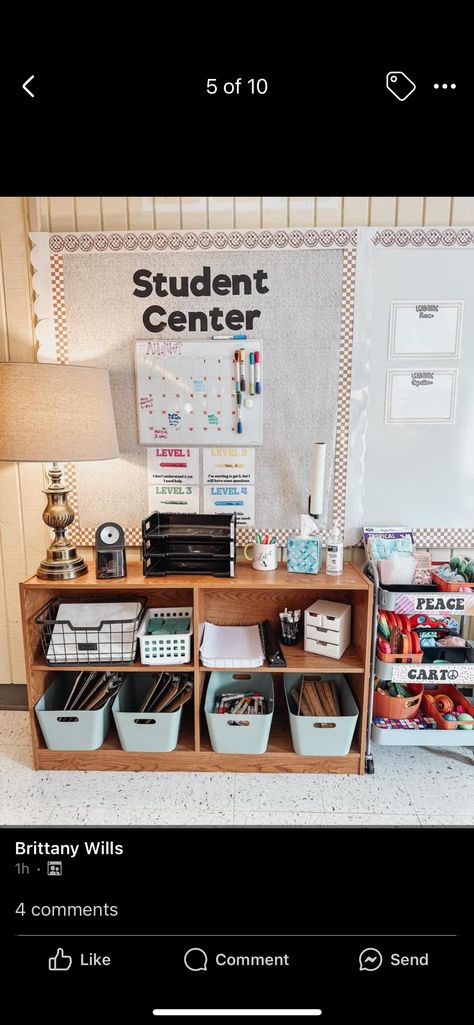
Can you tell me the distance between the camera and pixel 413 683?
1.83 m

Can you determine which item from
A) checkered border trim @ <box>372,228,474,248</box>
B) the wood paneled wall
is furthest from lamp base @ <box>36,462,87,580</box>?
checkered border trim @ <box>372,228,474,248</box>

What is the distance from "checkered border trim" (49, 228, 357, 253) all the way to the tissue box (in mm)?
1045

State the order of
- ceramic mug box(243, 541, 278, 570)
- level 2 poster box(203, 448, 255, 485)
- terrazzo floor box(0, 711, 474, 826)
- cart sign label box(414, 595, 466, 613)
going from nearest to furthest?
terrazzo floor box(0, 711, 474, 826) → cart sign label box(414, 595, 466, 613) → ceramic mug box(243, 541, 278, 570) → level 2 poster box(203, 448, 255, 485)

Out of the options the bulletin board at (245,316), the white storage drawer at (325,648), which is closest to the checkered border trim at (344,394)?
the bulletin board at (245,316)

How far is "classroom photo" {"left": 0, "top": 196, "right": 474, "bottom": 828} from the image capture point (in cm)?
172

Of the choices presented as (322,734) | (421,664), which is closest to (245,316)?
(421,664)

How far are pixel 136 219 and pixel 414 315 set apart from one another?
42.1 inches

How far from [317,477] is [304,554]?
29cm

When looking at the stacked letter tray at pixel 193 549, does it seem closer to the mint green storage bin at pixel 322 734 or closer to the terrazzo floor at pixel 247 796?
the mint green storage bin at pixel 322 734

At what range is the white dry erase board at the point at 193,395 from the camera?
1.90 metres

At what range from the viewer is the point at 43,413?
1.62 m

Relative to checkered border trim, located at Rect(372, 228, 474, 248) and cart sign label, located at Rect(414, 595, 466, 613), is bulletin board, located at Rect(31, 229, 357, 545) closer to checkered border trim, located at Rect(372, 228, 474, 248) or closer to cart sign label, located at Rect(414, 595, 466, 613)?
checkered border trim, located at Rect(372, 228, 474, 248)

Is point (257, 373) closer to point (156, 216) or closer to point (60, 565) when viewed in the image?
point (156, 216)
